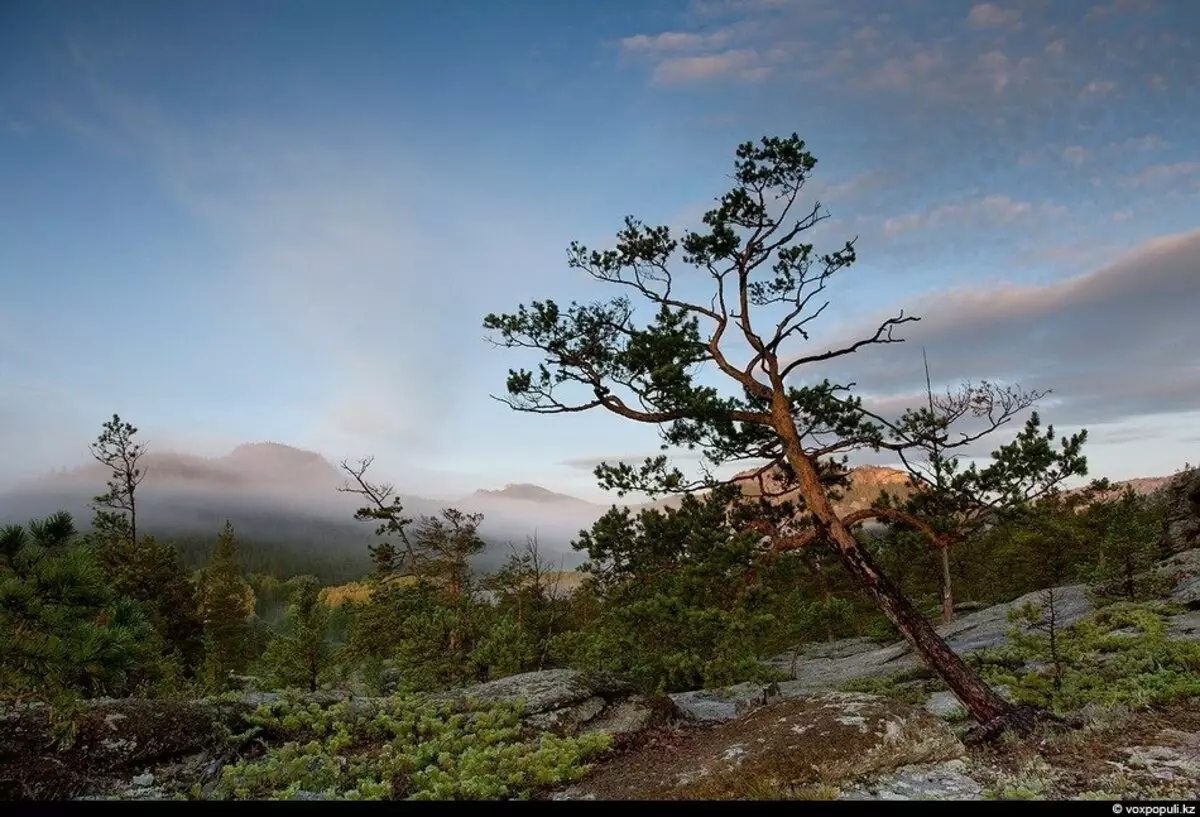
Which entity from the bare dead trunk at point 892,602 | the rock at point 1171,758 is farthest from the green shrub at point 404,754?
the rock at point 1171,758

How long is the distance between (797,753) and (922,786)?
136cm

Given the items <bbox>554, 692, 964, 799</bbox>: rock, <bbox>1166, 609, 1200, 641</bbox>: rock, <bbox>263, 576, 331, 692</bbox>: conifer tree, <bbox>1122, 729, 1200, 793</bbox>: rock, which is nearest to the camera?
<bbox>1122, 729, 1200, 793</bbox>: rock

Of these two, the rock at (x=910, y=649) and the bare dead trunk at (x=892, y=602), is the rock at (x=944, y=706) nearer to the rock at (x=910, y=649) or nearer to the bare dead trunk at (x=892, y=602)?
the bare dead trunk at (x=892, y=602)

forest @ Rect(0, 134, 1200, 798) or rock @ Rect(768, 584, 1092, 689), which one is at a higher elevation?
forest @ Rect(0, 134, 1200, 798)

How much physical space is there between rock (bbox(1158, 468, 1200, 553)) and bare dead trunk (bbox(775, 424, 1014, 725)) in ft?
81.6

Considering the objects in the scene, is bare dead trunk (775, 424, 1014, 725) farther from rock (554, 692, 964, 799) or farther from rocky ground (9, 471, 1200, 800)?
rock (554, 692, 964, 799)

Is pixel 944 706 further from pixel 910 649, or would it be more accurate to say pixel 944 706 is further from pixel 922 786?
pixel 910 649

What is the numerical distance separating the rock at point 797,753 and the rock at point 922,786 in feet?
0.60

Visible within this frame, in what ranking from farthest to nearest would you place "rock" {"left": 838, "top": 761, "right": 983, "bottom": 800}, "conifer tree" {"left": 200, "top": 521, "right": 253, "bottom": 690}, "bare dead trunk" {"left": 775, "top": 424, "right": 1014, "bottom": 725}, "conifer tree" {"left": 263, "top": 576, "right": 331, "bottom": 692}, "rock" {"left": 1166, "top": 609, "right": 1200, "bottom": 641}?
"conifer tree" {"left": 200, "top": 521, "right": 253, "bottom": 690}, "conifer tree" {"left": 263, "top": 576, "right": 331, "bottom": 692}, "rock" {"left": 1166, "top": 609, "right": 1200, "bottom": 641}, "bare dead trunk" {"left": 775, "top": 424, "right": 1014, "bottom": 725}, "rock" {"left": 838, "top": 761, "right": 983, "bottom": 800}

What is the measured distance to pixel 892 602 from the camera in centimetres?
1033

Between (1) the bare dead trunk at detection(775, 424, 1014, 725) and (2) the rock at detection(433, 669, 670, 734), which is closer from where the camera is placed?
(1) the bare dead trunk at detection(775, 424, 1014, 725)

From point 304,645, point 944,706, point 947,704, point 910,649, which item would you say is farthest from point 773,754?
point 304,645

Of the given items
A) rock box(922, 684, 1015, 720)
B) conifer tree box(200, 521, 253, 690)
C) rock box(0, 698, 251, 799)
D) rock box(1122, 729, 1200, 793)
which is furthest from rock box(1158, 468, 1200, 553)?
conifer tree box(200, 521, 253, 690)

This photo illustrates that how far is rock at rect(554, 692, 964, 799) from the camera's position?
6965 mm
